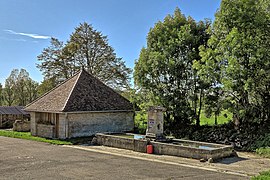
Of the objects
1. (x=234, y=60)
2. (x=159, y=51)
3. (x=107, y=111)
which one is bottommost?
(x=107, y=111)

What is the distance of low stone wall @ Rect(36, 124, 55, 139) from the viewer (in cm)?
2400

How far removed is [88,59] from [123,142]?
2163 centimetres

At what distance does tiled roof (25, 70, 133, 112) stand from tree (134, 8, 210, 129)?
9.83ft

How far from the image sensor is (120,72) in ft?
128

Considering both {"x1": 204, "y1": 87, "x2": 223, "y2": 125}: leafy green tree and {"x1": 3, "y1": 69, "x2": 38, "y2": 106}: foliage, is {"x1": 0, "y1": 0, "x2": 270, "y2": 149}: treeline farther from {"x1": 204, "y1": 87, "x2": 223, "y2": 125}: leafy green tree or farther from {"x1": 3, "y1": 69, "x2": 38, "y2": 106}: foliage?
{"x1": 3, "y1": 69, "x2": 38, "y2": 106}: foliage

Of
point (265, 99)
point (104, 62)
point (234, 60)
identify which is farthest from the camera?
point (104, 62)

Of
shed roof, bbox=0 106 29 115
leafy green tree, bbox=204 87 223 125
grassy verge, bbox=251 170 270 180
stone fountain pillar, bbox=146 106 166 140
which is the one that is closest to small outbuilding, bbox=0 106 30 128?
shed roof, bbox=0 106 29 115

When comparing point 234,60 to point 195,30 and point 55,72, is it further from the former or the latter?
point 55,72

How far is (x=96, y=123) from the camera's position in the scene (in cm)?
2489

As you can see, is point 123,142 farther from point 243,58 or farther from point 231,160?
point 243,58

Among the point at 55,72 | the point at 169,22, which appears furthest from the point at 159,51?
the point at 55,72

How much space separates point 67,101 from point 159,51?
845 centimetres

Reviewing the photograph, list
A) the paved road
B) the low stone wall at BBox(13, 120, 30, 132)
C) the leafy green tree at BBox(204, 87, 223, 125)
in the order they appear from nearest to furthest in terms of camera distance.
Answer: the paved road → the leafy green tree at BBox(204, 87, 223, 125) → the low stone wall at BBox(13, 120, 30, 132)

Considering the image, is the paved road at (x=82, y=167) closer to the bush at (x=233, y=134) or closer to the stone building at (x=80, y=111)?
the stone building at (x=80, y=111)
